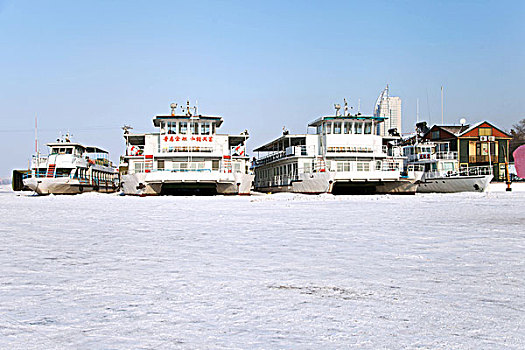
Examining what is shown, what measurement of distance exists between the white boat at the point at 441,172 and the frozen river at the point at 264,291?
2589 centimetres

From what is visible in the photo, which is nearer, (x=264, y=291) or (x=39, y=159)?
(x=264, y=291)

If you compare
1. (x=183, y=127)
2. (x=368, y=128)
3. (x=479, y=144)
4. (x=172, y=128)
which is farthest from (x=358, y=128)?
(x=479, y=144)

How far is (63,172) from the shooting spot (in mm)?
36844

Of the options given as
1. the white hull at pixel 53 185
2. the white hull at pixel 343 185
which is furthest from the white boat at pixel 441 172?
the white hull at pixel 53 185

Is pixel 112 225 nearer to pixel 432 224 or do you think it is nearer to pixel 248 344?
pixel 432 224

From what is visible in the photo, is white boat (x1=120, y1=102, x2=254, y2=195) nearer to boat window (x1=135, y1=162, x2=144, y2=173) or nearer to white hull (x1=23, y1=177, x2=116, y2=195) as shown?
boat window (x1=135, y1=162, x2=144, y2=173)

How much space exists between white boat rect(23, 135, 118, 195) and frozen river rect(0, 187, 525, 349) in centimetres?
2826

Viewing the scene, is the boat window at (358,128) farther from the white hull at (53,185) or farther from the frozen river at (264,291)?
the frozen river at (264,291)

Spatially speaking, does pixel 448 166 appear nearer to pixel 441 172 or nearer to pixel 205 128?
pixel 441 172

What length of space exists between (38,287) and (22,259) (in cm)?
165

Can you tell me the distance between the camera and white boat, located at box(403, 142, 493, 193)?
31500 millimetres

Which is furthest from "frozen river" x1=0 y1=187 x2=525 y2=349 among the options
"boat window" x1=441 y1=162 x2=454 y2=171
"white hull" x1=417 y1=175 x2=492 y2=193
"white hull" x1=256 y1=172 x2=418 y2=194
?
"boat window" x1=441 y1=162 x2=454 y2=171

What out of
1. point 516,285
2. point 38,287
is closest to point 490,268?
point 516,285

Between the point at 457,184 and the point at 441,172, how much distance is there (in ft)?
17.2
